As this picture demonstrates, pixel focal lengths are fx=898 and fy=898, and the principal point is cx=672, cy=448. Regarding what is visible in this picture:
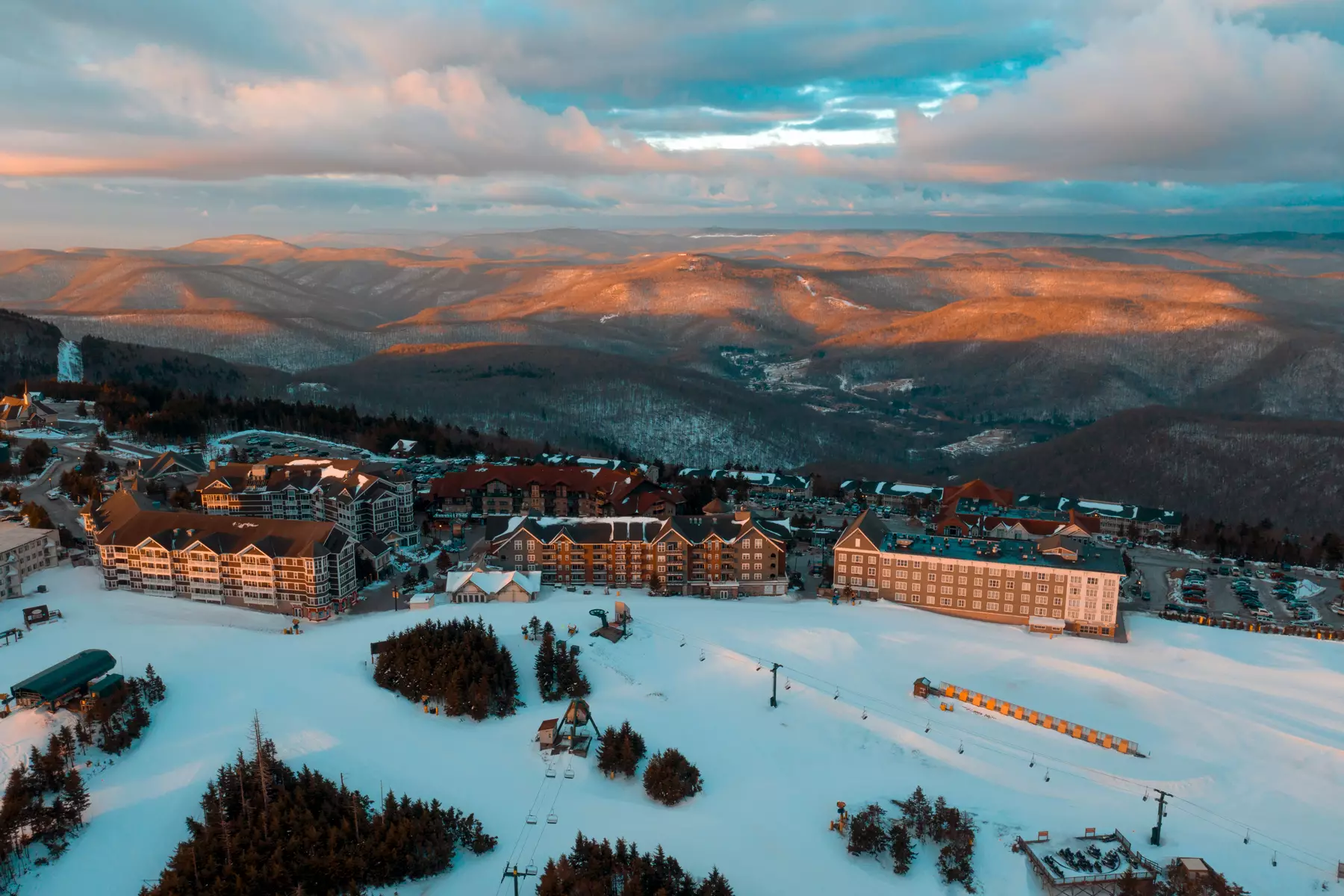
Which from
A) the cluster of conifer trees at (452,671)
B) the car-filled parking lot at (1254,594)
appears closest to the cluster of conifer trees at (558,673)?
the cluster of conifer trees at (452,671)

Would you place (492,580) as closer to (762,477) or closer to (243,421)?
(762,477)

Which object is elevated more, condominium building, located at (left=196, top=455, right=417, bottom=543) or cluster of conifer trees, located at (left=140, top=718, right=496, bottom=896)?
condominium building, located at (left=196, top=455, right=417, bottom=543)

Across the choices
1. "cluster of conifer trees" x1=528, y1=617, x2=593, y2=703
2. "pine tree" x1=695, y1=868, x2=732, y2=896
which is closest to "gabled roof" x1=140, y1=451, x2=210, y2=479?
"cluster of conifer trees" x1=528, y1=617, x2=593, y2=703

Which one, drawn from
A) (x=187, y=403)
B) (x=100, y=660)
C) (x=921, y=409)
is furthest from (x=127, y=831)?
(x=921, y=409)

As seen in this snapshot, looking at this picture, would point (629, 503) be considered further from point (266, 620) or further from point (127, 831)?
point (127, 831)

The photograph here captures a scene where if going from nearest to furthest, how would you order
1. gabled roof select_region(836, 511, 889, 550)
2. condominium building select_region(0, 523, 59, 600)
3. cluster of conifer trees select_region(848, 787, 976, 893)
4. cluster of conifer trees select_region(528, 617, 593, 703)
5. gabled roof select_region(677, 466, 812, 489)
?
1. cluster of conifer trees select_region(848, 787, 976, 893)
2. cluster of conifer trees select_region(528, 617, 593, 703)
3. condominium building select_region(0, 523, 59, 600)
4. gabled roof select_region(836, 511, 889, 550)
5. gabled roof select_region(677, 466, 812, 489)

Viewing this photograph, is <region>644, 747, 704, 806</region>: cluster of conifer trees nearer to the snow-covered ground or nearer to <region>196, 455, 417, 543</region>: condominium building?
the snow-covered ground
